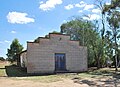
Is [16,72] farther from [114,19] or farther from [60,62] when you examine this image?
[114,19]

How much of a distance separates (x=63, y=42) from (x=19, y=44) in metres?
30.3

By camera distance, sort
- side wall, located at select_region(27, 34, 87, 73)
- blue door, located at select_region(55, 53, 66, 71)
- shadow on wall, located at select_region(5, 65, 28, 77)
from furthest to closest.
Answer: blue door, located at select_region(55, 53, 66, 71)
side wall, located at select_region(27, 34, 87, 73)
shadow on wall, located at select_region(5, 65, 28, 77)

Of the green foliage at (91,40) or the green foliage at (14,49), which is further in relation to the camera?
the green foliage at (14,49)

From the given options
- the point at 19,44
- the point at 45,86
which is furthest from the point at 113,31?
the point at 19,44

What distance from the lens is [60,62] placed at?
1291 inches

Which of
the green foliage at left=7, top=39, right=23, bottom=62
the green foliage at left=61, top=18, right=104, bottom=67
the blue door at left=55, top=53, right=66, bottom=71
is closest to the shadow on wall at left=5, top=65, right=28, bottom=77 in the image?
the blue door at left=55, top=53, right=66, bottom=71

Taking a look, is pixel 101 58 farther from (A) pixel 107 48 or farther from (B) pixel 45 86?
(B) pixel 45 86

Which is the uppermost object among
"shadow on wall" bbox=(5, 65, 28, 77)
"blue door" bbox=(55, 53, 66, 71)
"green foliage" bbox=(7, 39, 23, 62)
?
"green foliage" bbox=(7, 39, 23, 62)

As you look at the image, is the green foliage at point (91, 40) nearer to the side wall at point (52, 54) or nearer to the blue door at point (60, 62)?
the side wall at point (52, 54)

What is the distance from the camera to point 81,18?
4275cm

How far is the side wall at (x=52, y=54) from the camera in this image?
100ft

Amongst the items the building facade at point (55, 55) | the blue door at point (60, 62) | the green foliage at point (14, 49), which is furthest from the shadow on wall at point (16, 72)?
the green foliage at point (14, 49)

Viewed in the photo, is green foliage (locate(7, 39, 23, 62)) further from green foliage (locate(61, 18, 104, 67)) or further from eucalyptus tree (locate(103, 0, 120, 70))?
eucalyptus tree (locate(103, 0, 120, 70))

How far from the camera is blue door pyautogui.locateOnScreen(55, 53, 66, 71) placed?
32.4 metres
